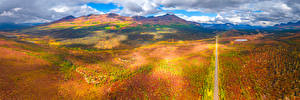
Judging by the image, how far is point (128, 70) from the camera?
174ft

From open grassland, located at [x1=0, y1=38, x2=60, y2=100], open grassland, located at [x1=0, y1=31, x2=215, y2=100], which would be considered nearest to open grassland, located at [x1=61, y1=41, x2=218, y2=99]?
open grassland, located at [x1=0, y1=31, x2=215, y2=100]

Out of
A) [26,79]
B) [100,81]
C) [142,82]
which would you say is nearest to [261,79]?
[142,82]

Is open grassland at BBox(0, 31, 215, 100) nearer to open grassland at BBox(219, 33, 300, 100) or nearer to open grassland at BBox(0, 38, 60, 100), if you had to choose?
open grassland at BBox(0, 38, 60, 100)

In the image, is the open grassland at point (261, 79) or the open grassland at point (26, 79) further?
the open grassland at point (261, 79)

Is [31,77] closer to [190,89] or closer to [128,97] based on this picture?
[128,97]

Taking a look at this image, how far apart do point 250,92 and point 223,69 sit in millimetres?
16029


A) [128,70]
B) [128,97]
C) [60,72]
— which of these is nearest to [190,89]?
[128,97]

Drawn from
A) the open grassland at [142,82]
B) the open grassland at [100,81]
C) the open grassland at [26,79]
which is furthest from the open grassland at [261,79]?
the open grassland at [26,79]

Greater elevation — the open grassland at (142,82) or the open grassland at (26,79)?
the open grassland at (26,79)

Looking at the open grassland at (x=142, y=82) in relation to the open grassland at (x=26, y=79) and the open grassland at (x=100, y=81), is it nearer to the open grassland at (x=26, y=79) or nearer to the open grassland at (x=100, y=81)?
the open grassland at (x=100, y=81)

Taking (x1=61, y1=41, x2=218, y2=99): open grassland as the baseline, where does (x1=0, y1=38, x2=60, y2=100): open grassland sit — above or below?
above

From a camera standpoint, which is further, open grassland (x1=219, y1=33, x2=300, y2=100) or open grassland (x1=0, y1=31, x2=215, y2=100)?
open grassland (x1=0, y1=31, x2=215, y2=100)

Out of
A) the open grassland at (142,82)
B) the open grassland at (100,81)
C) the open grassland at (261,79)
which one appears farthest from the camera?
the open grassland at (142,82)

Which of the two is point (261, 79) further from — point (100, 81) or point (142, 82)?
point (100, 81)
